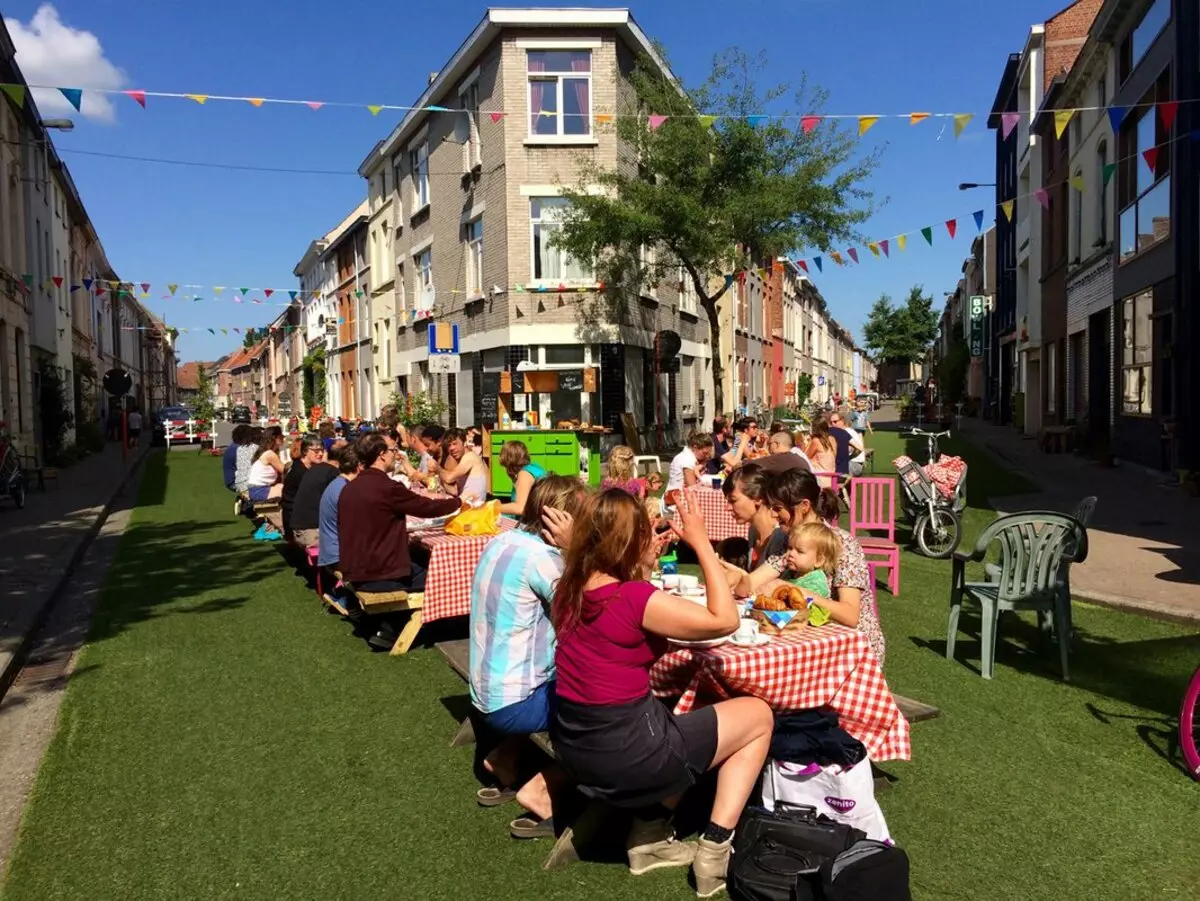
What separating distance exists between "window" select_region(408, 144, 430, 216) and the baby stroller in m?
20.1

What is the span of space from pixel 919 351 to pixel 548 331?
210 feet

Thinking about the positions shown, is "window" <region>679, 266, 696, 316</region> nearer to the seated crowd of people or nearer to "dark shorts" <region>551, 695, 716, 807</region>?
the seated crowd of people

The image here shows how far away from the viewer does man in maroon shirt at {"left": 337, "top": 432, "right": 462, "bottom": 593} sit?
6.67 meters

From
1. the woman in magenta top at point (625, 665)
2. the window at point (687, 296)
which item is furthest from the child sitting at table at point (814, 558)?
the window at point (687, 296)

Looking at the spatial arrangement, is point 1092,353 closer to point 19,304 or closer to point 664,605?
point 664,605

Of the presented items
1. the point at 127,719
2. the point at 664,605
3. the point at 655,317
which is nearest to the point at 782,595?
the point at 664,605

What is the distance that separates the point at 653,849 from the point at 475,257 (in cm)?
2164

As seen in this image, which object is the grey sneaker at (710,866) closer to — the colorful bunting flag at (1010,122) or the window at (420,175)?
the colorful bunting flag at (1010,122)

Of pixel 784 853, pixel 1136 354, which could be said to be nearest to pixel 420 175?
pixel 1136 354

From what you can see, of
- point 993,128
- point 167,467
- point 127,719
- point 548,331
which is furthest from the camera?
point 993,128

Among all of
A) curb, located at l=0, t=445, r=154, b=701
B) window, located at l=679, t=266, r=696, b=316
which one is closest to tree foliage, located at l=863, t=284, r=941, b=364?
window, located at l=679, t=266, r=696, b=316

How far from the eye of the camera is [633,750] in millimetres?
3318

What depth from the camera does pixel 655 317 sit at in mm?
24062

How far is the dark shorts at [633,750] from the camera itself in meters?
3.33
